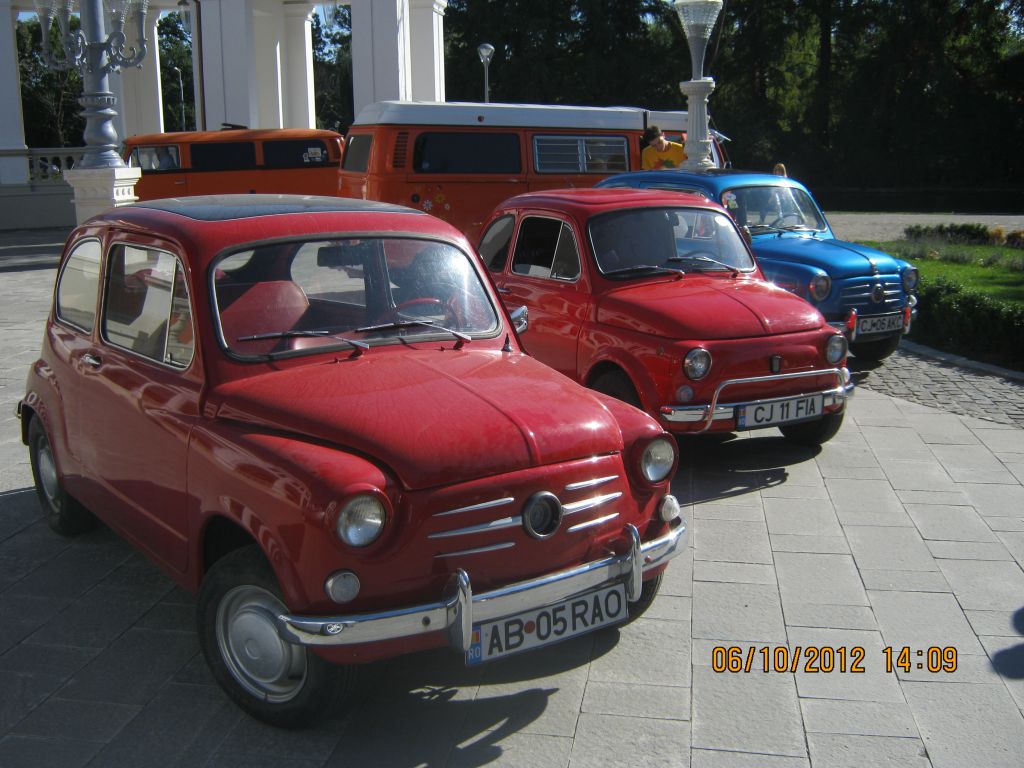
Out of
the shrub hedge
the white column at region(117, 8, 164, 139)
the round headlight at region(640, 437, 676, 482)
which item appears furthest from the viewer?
the white column at region(117, 8, 164, 139)

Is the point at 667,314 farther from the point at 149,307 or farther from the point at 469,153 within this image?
the point at 469,153

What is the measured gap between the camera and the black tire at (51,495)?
5469 mm

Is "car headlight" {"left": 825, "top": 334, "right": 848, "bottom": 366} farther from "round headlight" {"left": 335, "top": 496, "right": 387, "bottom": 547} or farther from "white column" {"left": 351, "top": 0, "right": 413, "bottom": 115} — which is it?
"white column" {"left": 351, "top": 0, "right": 413, "bottom": 115}

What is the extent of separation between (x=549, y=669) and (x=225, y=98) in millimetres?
23588

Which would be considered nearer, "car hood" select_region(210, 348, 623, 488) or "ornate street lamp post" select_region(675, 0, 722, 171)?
"car hood" select_region(210, 348, 623, 488)

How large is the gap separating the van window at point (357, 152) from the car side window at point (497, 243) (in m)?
8.49

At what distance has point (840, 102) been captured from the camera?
153ft

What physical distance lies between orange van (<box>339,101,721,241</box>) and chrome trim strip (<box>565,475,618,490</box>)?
40.8ft

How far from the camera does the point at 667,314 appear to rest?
662cm

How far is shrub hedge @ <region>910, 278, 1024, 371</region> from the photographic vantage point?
33.3 ft

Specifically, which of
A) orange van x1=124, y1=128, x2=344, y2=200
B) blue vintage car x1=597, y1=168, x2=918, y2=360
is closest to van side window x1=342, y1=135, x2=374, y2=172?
orange van x1=124, y1=128, x2=344, y2=200

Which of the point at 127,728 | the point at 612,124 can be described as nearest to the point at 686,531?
the point at 127,728

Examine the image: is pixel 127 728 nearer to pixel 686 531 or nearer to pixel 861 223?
pixel 686 531

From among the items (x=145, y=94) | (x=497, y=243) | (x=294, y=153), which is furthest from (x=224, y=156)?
(x=497, y=243)
